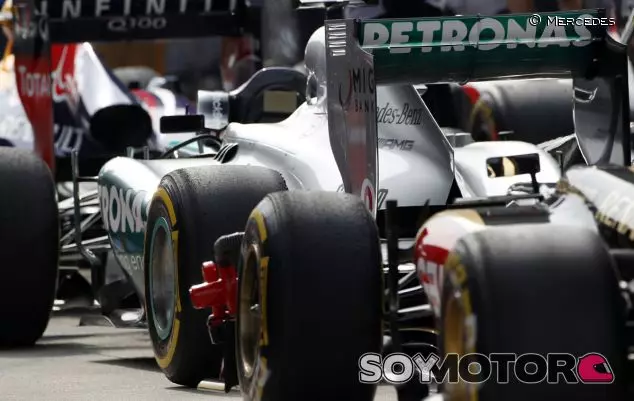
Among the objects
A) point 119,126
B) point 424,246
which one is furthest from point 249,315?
point 119,126

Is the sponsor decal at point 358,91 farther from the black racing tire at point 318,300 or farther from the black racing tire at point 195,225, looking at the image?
the black racing tire at point 318,300

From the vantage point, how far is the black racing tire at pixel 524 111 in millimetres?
10148

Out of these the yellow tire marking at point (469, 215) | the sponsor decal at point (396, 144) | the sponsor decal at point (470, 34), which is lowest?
the sponsor decal at point (396, 144)

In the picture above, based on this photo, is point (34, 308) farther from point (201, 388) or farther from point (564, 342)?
point (564, 342)

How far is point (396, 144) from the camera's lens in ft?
24.3

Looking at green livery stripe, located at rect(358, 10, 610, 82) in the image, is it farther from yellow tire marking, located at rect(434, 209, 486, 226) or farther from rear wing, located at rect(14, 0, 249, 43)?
rear wing, located at rect(14, 0, 249, 43)

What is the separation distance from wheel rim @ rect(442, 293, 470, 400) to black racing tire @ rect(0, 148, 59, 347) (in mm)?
4573

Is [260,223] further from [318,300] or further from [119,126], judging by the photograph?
[119,126]

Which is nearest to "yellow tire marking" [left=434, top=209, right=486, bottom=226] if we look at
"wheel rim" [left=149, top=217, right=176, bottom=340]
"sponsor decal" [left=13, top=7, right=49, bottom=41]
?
"wheel rim" [left=149, top=217, right=176, bottom=340]

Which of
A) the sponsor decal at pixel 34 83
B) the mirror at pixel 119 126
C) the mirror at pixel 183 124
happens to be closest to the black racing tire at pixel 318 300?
the mirror at pixel 183 124

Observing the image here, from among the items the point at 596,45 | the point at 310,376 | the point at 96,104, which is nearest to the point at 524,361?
the point at 310,376

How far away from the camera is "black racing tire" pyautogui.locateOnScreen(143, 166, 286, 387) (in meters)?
6.63

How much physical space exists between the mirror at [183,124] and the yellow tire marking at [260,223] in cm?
421

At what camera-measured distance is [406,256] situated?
6.07m
